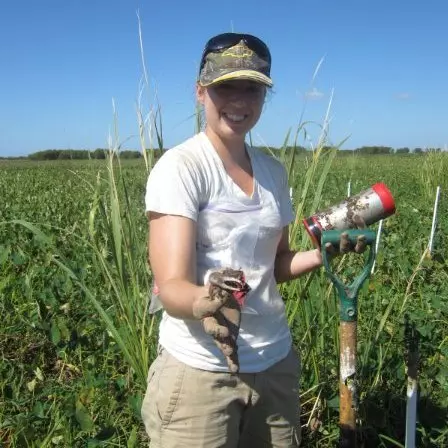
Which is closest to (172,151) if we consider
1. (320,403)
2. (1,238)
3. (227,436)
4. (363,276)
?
(363,276)

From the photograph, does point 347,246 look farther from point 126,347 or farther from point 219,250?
point 126,347

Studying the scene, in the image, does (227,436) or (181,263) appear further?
(227,436)

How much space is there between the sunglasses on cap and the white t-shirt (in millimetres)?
230

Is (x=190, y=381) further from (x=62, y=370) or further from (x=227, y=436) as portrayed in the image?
(x=62, y=370)

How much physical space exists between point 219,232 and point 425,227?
4.82m

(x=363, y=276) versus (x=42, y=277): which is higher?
(x=363, y=276)

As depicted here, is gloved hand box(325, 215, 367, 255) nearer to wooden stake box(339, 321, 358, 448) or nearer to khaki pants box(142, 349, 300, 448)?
wooden stake box(339, 321, 358, 448)

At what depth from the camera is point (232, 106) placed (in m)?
1.39

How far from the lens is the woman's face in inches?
54.9

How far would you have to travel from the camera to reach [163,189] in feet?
4.17

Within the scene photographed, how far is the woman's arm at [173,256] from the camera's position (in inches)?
47.3

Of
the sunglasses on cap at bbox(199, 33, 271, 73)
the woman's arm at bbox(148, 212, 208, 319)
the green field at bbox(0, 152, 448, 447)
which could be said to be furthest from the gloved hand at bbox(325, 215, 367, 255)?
the green field at bbox(0, 152, 448, 447)

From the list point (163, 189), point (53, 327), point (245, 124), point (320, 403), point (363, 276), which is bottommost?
point (320, 403)

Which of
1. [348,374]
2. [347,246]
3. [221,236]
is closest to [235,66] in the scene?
[221,236]
